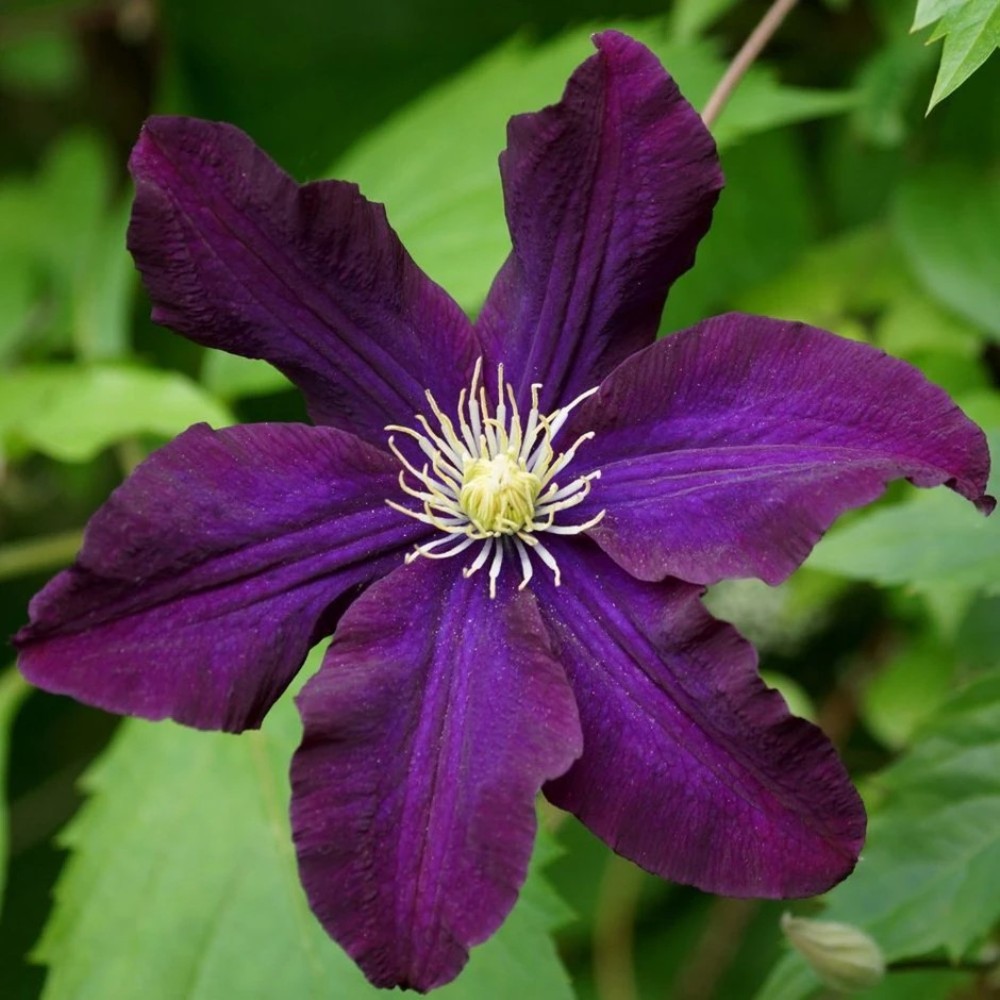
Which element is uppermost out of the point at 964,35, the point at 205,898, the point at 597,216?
the point at 964,35

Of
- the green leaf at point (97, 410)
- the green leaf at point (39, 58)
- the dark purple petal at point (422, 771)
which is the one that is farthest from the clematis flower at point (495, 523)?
the green leaf at point (39, 58)

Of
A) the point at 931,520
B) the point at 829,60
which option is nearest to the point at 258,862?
the point at 931,520

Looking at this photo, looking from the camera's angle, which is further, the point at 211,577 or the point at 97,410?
the point at 97,410

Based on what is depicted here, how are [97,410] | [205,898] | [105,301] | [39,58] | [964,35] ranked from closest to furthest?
[964,35] < [205,898] < [97,410] < [105,301] < [39,58]

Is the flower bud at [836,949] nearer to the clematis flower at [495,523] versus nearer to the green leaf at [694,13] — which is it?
the clematis flower at [495,523]

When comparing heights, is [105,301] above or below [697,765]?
below

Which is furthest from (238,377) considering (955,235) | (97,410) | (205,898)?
(955,235)

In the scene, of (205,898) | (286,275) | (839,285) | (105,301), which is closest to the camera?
(286,275)

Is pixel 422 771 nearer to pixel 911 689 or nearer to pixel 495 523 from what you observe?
pixel 495 523
